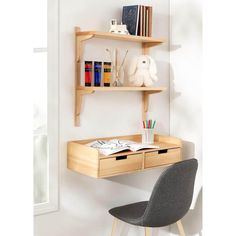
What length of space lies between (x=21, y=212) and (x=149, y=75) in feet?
7.04

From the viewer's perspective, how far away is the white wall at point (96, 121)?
2.26 meters

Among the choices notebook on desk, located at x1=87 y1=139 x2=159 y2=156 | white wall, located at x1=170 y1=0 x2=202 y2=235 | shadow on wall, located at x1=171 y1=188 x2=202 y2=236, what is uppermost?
white wall, located at x1=170 y1=0 x2=202 y2=235

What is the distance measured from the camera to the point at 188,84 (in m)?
2.74

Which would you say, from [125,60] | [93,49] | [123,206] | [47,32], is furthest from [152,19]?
[123,206]

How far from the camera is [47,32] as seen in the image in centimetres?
217

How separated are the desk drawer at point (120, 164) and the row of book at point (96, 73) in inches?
18.4

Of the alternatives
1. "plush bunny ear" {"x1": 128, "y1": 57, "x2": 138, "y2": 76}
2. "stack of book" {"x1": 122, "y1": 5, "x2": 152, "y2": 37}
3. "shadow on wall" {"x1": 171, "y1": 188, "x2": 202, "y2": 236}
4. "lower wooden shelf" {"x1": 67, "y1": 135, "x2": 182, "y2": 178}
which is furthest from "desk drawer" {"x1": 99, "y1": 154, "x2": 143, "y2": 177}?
"stack of book" {"x1": 122, "y1": 5, "x2": 152, "y2": 37}

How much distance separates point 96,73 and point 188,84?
0.79 meters

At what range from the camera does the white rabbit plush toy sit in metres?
2.47

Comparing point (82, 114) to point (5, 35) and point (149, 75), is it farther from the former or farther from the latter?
point (5, 35)

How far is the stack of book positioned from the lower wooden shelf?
2.40 feet

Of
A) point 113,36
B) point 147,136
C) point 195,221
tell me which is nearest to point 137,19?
point 113,36

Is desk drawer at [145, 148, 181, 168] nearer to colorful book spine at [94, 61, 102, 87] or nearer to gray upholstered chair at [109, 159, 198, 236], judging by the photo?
gray upholstered chair at [109, 159, 198, 236]

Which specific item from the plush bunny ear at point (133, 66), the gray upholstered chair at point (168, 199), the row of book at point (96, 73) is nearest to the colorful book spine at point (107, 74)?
the row of book at point (96, 73)
